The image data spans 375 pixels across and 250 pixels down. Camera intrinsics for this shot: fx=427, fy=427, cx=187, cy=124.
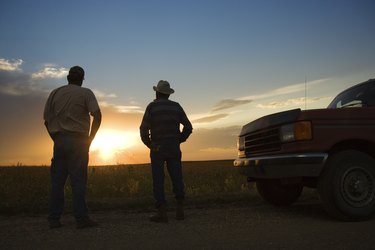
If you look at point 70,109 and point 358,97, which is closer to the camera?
point 70,109


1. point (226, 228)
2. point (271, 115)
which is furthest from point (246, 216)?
point (271, 115)

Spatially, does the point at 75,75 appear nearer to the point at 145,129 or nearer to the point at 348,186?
the point at 145,129

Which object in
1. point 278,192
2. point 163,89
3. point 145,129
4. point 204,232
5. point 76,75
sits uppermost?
point 76,75

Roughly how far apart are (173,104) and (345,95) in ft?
9.72

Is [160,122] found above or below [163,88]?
below

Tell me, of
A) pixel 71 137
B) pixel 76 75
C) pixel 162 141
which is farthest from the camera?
pixel 162 141

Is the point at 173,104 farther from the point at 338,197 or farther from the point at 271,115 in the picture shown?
the point at 338,197

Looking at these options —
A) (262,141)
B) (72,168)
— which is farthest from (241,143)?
(72,168)

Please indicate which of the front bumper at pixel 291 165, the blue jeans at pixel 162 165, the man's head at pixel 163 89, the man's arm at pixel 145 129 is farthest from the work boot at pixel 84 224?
the front bumper at pixel 291 165

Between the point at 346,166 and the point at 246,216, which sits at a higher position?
the point at 346,166

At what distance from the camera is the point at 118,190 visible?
35.8 ft

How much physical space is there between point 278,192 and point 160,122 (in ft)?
8.33

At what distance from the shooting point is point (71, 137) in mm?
5562

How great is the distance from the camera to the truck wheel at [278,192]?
7254 mm
